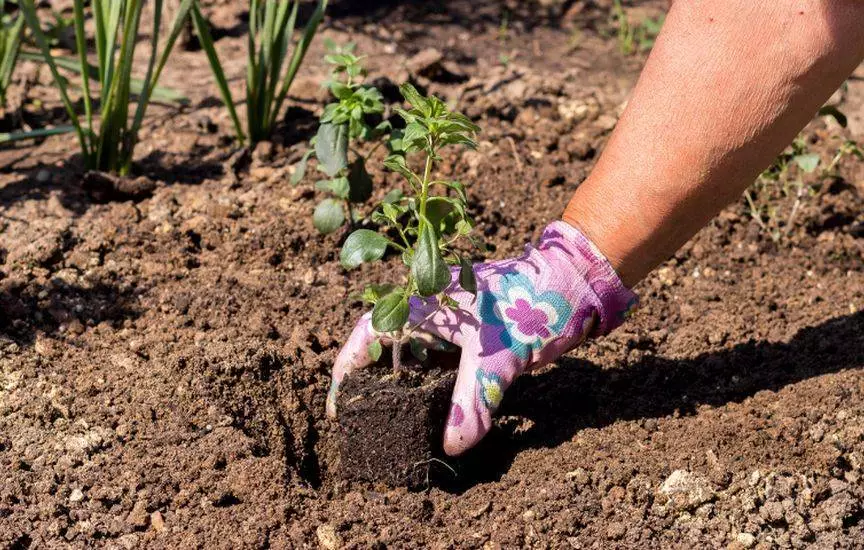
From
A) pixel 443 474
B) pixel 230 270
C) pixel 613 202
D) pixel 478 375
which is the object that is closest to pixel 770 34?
pixel 613 202

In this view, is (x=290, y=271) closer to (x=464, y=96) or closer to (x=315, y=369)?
(x=315, y=369)

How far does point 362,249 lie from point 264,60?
122 cm

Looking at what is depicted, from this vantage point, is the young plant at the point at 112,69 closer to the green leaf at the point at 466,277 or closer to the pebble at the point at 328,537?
the green leaf at the point at 466,277

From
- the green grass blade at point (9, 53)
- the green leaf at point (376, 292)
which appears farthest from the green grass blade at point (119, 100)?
the green leaf at point (376, 292)

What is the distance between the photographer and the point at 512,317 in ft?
6.46

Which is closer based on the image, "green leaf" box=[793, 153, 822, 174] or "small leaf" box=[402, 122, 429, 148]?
"small leaf" box=[402, 122, 429, 148]

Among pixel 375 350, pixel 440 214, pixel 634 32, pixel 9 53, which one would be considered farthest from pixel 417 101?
pixel 634 32

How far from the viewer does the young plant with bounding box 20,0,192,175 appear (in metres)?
2.67

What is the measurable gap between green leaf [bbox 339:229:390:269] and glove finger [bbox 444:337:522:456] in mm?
260

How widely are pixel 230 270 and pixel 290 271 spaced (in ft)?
0.49

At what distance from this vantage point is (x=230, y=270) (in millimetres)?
2557

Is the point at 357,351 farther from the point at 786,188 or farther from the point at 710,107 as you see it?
the point at 786,188

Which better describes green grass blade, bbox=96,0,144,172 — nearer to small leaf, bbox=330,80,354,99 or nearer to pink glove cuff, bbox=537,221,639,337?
small leaf, bbox=330,80,354,99

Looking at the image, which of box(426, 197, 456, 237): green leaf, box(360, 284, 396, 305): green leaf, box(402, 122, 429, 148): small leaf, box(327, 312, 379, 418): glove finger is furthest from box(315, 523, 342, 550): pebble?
box(402, 122, 429, 148): small leaf
